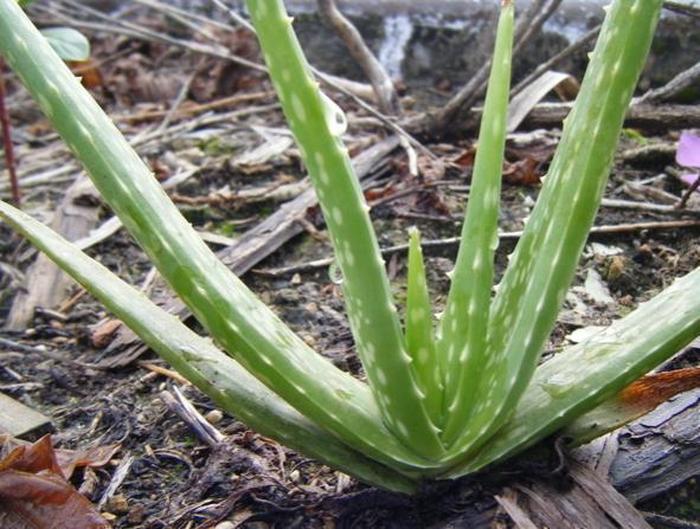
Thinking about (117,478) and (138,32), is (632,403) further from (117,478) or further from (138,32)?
(138,32)

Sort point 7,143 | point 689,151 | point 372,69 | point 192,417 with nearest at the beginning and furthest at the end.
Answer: point 192,417 < point 689,151 < point 7,143 < point 372,69

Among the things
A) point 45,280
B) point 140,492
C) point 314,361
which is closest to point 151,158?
point 45,280

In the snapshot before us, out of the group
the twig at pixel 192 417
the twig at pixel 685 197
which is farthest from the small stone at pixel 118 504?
the twig at pixel 685 197

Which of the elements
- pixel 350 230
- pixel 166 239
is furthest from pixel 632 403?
pixel 166 239

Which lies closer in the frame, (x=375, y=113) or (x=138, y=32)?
(x=375, y=113)

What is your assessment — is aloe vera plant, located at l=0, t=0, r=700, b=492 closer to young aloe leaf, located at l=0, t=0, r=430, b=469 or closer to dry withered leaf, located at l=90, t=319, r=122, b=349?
young aloe leaf, located at l=0, t=0, r=430, b=469
